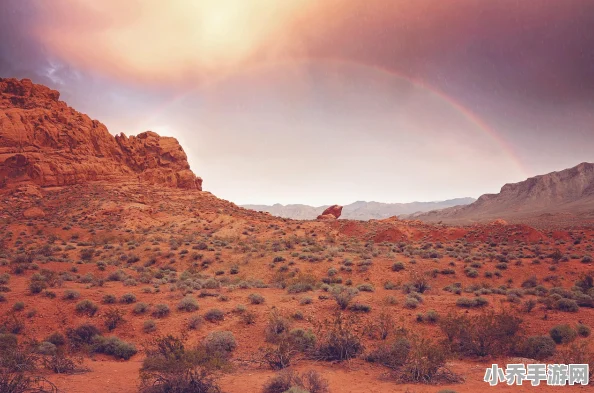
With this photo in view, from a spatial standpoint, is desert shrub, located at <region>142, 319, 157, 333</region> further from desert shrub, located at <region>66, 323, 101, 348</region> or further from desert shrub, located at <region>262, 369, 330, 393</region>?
desert shrub, located at <region>262, 369, 330, 393</region>

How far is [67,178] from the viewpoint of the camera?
50.8 metres

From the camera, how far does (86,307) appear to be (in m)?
11.7

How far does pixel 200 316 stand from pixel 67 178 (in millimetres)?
53394

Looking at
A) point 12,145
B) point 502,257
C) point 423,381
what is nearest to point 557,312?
point 423,381

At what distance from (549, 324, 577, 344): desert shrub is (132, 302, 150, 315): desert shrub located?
14869mm

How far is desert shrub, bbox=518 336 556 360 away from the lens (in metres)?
8.66

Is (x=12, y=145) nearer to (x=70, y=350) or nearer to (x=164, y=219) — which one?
(x=164, y=219)

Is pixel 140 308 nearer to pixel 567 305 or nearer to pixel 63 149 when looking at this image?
pixel 567 305

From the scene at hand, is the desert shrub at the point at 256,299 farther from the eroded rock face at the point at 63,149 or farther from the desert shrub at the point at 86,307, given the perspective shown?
the eroded rock face at the point at 63,149

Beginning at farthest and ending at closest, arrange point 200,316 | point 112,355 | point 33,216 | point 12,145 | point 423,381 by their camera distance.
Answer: point 12,145 → point 33,216 → point 200,316 → point 112,355 → point 423,381

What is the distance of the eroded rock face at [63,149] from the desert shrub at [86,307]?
49875 mm

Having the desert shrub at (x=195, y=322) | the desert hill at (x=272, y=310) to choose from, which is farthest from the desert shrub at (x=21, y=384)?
the desert shrub at (x=195, y=322)

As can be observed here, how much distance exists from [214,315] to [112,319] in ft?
12.1

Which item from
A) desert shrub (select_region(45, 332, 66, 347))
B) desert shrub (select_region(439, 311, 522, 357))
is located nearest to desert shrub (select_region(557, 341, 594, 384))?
desert shrub (select_region(439, 311, 522, 357))
